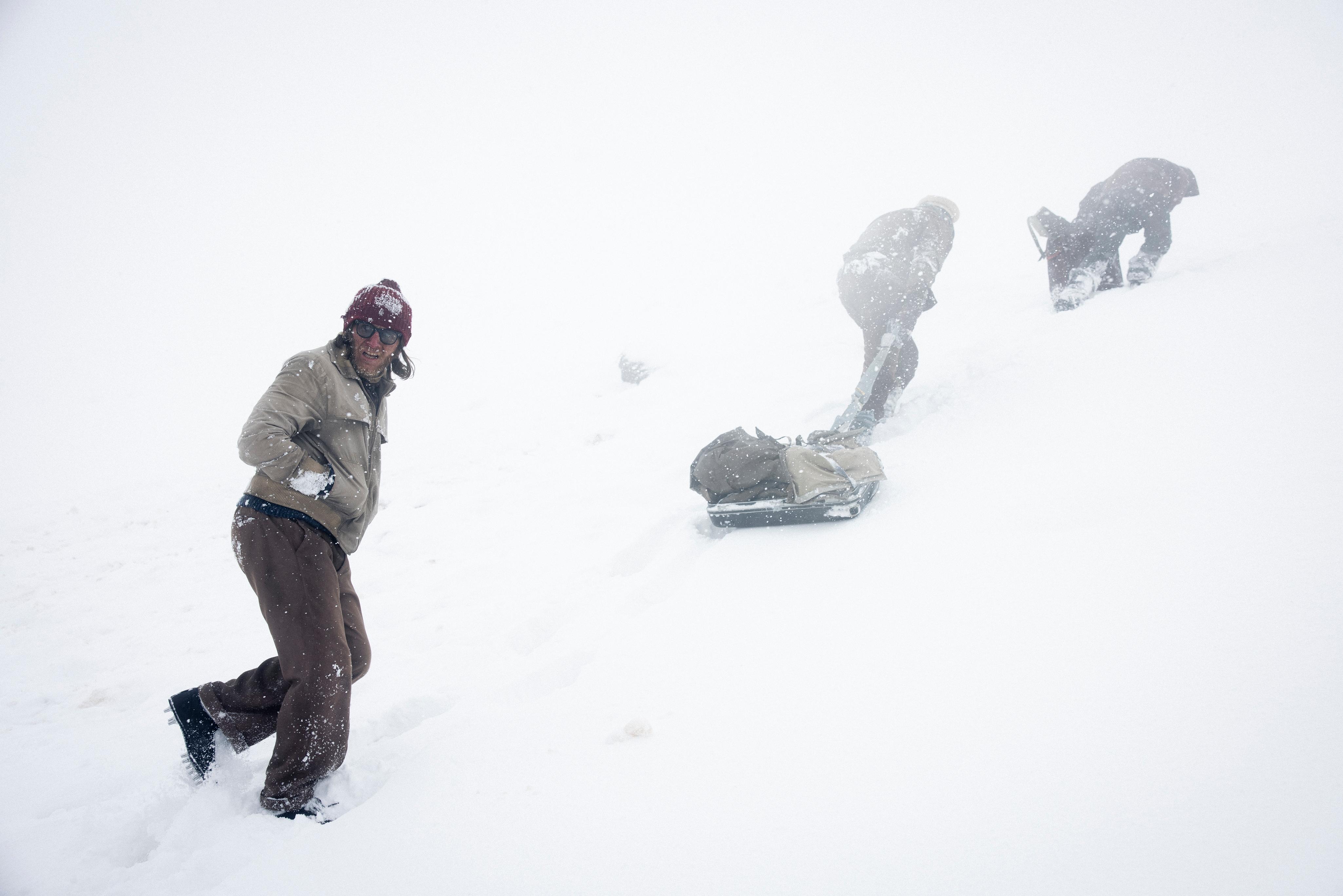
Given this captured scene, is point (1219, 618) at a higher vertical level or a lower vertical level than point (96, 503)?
lower

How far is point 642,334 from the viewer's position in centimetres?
Result: 1174

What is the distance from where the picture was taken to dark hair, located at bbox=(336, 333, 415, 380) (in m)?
2.48

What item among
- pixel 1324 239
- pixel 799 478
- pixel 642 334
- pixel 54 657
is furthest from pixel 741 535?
pixel 642 334

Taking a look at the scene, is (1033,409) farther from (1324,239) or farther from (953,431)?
(1324,239)

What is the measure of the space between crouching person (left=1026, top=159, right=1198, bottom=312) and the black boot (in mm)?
7935

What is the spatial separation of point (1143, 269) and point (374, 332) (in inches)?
309

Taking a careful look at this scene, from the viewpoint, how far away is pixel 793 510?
374 centimetres

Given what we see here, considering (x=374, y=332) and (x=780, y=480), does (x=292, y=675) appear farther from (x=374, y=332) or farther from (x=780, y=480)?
(x=780, y=480)

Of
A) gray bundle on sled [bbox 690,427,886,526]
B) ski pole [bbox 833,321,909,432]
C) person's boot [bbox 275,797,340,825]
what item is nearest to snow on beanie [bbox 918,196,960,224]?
ski pole [bbox 833,321,909,432]

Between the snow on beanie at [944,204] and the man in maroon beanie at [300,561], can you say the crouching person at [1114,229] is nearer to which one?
the snow on beanie at [944,204]

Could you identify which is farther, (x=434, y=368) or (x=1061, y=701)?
(x=434, y=368)

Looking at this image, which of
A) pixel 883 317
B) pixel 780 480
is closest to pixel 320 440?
pixel 780 480

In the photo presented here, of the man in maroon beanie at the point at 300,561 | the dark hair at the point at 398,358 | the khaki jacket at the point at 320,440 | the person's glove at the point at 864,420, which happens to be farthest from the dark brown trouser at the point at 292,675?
the person's glove at the point at 864,420

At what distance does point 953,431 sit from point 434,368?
53.1 feet
